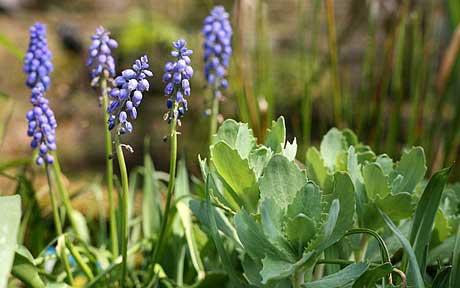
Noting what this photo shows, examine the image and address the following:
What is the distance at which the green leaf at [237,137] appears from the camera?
3.75ft

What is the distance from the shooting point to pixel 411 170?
120cm

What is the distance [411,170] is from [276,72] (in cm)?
243

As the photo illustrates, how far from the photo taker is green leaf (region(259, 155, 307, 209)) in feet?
3.29

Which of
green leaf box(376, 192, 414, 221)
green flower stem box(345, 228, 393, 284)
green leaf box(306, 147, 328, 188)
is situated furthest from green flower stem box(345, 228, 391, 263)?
green leaf box(306, 147, 328, 188)

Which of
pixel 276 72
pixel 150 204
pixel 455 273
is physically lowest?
pixel 276 72

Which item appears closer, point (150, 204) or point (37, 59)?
point (37, 59)

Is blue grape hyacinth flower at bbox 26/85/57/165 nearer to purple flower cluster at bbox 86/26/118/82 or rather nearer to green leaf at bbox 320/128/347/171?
purple flower cluster at bbox 86/26/118/82

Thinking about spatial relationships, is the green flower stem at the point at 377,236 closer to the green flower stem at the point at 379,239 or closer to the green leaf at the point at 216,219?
the green flower stem at the point at 379,239

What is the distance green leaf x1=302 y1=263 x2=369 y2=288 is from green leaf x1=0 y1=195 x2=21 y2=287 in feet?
1.30

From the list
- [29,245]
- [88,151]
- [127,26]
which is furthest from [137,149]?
[29,245]

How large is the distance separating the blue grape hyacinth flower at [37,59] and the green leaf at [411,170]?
687 millimetres

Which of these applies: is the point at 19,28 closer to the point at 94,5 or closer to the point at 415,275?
the point at 94,5

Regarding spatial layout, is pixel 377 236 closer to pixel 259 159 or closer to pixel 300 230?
pixel 300 230

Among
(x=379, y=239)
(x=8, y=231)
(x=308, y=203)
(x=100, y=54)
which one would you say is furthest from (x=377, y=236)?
(x=100, y=54)
